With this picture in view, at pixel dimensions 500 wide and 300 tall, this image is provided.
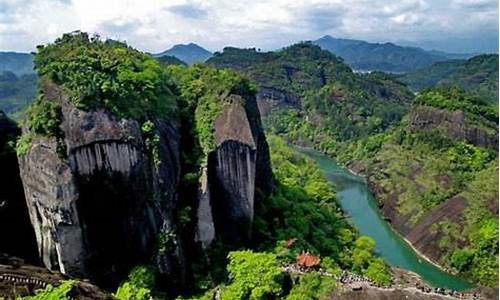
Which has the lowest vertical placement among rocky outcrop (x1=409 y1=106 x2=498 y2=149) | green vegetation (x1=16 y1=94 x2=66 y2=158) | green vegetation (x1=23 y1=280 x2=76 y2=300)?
rocky outcrop (x1=409 y1=106 x2=498 y2=149)

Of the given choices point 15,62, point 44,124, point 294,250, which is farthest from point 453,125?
point 15,62

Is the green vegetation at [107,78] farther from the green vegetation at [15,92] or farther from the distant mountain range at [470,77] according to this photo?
the green vegetation at [15,92]

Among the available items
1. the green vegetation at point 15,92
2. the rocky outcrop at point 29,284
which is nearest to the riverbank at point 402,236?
the rocky outcrop at point 29,284

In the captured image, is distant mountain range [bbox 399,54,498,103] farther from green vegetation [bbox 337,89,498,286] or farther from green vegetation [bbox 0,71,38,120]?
green vegetation [bbox 0,71,38,120]

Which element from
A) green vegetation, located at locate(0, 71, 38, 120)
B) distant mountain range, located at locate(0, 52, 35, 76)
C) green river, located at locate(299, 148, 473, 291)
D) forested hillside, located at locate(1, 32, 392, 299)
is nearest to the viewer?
forested hillside, located at locate(1, 32, 392, 299)

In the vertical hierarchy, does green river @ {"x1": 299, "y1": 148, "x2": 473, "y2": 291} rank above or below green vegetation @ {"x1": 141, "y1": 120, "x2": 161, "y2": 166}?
below

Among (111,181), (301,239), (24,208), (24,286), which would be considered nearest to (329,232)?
(301,239)

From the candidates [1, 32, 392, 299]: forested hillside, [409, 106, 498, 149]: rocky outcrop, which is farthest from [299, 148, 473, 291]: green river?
[1, 32, 392, 299]: forested hillside
